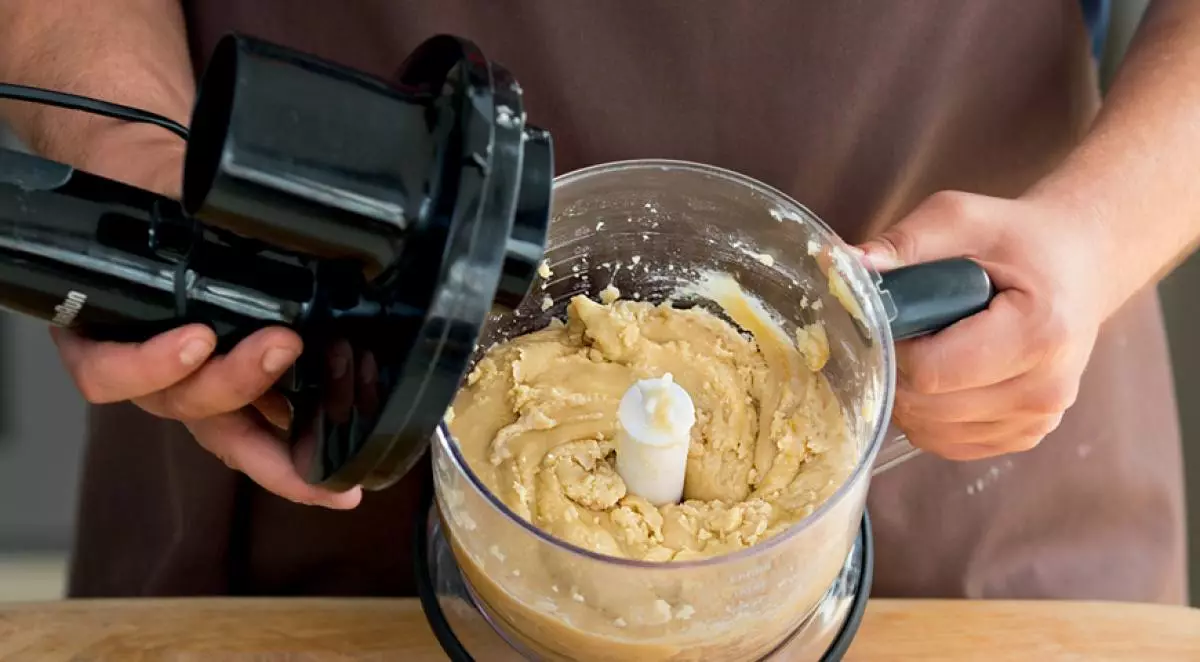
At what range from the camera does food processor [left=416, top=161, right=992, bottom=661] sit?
47 centimetres

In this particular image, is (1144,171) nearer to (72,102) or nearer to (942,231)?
(942,231)

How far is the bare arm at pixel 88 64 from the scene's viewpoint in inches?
25.4

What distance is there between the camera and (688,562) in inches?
17.7

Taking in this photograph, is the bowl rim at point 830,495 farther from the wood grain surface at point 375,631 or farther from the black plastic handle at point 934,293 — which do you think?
the wood grain surface at point 375,631

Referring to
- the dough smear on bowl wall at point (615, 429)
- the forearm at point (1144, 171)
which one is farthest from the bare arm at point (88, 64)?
the forearm at point (1144, 171)

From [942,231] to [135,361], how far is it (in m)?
0.41

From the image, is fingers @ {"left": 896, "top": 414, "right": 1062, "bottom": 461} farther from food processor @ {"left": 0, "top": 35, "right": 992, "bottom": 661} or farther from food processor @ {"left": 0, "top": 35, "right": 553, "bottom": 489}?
food processor @ {"left": 0, "top": 35, "right": 553, "bottom": 489}

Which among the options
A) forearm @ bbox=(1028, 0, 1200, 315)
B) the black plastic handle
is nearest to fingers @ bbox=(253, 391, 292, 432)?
the black plastic handle

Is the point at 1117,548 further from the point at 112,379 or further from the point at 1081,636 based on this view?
the point at 112,379

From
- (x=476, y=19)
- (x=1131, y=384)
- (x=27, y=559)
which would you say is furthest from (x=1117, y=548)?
(x=27, y=559)

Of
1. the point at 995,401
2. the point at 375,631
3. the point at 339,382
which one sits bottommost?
the point at 375,631

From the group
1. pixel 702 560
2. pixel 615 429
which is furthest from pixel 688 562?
pixel 615 429

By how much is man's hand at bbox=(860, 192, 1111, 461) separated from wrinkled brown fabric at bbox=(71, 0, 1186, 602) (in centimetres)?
11

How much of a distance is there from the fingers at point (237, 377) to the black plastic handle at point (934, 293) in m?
0.27
